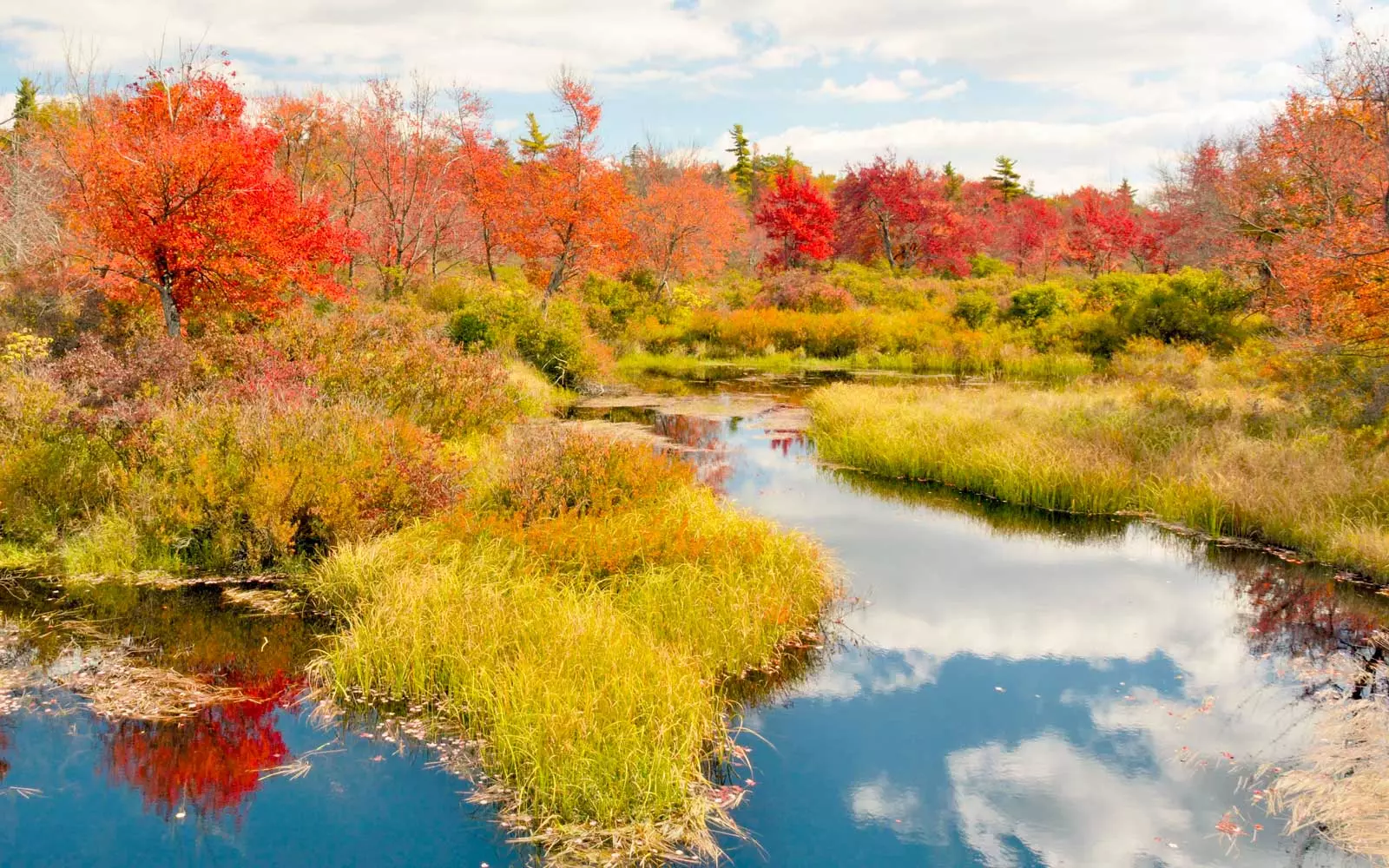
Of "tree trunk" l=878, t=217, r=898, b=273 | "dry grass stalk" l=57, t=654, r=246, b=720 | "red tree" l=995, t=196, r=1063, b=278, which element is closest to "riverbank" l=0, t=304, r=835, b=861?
"dry grass stalk" l=57, t=654, r=246, b=720

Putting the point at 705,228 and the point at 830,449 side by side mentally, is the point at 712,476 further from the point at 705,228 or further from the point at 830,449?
the point at 705,228

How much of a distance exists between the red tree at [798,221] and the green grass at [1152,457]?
28.3 meters

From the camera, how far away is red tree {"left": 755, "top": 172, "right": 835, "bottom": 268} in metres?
45.1

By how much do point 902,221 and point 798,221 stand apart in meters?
6.91

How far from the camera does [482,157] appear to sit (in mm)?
31750

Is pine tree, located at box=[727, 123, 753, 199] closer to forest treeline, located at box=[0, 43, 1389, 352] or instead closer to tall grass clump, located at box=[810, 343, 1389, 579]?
forest treeline, located at box=[0, 43, 1389, 352]

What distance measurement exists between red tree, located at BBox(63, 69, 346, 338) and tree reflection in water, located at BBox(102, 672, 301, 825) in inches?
394

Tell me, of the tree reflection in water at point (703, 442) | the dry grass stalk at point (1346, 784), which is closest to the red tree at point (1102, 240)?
the tree reflection in water at point (703, 442)

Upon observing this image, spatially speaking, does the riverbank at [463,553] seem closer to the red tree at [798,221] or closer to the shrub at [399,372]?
the shrub at [399,372]

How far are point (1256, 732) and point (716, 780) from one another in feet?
13.2

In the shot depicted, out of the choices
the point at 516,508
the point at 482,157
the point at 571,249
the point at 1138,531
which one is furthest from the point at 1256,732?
the point at 482,157

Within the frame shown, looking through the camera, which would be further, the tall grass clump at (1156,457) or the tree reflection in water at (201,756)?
the tall grass clump at (1156,457)

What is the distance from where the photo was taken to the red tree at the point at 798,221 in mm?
45125

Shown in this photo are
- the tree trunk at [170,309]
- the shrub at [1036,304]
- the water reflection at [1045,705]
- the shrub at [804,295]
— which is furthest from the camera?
the shrub at [804,295]
